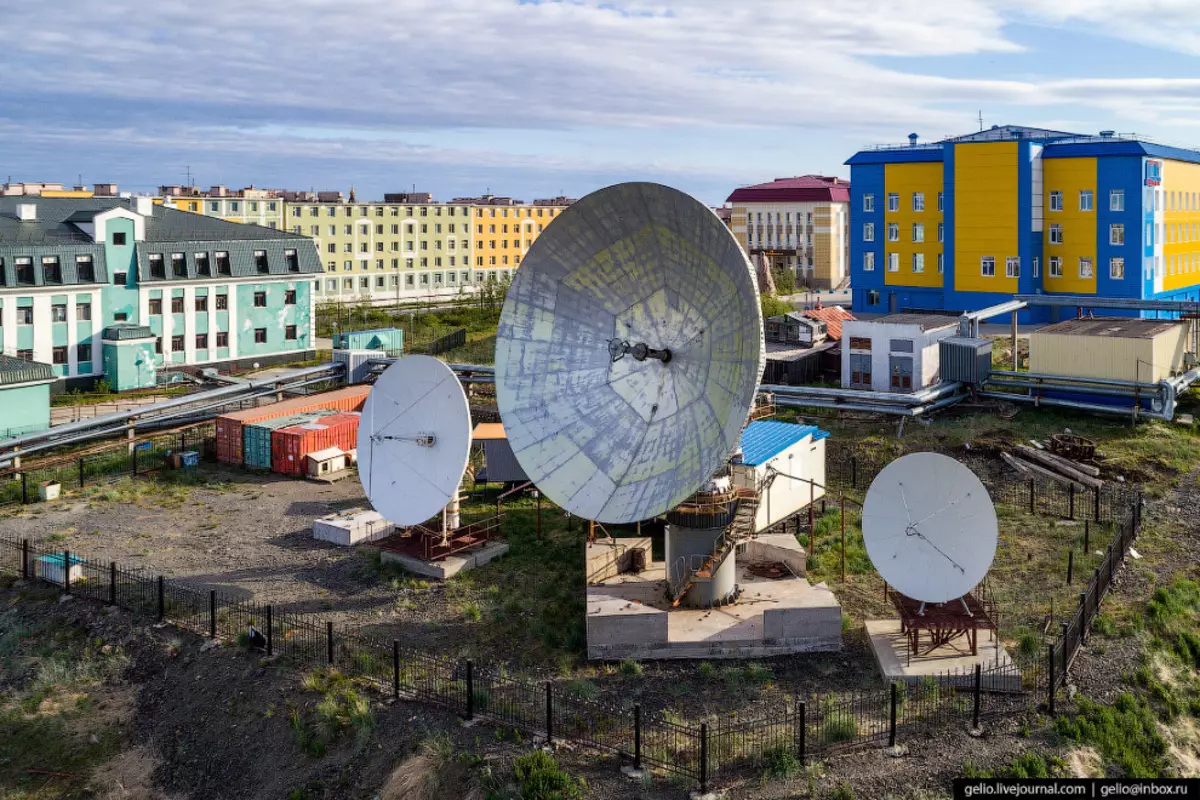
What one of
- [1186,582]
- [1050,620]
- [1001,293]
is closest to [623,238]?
[1050,620]

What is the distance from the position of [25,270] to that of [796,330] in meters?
40.4

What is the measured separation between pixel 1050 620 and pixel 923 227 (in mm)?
54622

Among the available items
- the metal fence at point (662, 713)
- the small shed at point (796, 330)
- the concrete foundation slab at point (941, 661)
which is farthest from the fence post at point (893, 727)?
the small shed at point (796, 330)

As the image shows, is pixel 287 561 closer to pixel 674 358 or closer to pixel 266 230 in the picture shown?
pixel 674 358

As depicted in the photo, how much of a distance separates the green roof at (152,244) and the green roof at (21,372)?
1055 centimetres

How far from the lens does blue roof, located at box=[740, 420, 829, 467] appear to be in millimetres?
32938

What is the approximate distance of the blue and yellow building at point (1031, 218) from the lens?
68375 mm

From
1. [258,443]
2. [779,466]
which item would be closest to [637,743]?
[779,466]

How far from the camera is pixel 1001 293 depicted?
71.7 metres

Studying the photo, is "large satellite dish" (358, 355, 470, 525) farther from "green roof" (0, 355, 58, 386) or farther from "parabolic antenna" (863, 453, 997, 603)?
"green roof" (0, 355, 58, 386)

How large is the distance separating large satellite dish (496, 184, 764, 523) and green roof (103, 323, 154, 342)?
3744 centimetres

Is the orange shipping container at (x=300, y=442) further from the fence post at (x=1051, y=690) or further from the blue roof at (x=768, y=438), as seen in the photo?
the fence post at (x=1051, y=690)

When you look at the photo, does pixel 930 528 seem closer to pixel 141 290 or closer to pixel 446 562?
pixel 446 562

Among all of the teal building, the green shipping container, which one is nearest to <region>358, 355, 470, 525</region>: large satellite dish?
the green shipping container
